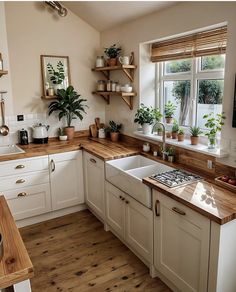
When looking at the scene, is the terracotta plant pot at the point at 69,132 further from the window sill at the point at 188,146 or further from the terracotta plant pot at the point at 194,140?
the terracotta plant pot at the point at 194,140

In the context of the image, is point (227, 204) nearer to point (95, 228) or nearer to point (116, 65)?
point (95, 228)

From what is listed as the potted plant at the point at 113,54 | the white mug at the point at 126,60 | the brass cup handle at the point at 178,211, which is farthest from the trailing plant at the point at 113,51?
the brass cup handle at the point at 178,211

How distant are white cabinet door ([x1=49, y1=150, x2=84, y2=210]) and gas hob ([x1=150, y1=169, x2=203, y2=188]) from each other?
130 centimetres

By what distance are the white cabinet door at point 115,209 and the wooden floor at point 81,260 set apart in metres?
0.17

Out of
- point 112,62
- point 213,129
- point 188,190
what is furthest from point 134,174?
point 112,62

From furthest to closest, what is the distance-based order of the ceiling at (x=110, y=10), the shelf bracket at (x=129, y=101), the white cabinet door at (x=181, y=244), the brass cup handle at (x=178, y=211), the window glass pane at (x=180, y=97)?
the shelf bracket at (x=129, y=101)
the window glass pane at (x=180, y=97)
the ceiling at (x=110, y=10)
the brass cup handle at (x=178, y=211)
the white cabinet door at (x=181, y=244)

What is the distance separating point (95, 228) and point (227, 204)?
5.62ft

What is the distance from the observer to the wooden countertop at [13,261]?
1.07 metres

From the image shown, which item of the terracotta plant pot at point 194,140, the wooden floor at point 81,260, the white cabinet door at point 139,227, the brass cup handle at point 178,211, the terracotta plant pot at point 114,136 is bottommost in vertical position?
the wooden floor at point 81,260

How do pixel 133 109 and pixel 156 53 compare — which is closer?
pixel 156 53

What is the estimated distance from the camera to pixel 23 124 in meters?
3.41

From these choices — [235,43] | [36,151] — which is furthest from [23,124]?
[235,43]

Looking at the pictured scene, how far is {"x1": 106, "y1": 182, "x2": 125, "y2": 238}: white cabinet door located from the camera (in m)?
2.59

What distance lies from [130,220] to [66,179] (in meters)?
1.08
